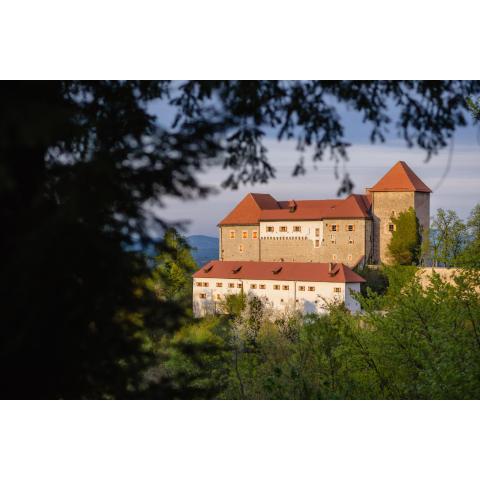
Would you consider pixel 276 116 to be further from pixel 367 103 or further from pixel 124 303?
pixel 124 303

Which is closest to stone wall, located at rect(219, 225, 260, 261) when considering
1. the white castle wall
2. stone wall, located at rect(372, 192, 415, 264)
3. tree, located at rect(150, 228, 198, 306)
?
the white castle wall

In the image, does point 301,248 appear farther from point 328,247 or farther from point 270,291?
point 270,291

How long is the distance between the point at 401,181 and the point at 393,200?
0.56 metres

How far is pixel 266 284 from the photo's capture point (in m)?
5.74

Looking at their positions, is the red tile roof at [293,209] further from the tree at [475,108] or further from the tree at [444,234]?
the tree at [475,108]

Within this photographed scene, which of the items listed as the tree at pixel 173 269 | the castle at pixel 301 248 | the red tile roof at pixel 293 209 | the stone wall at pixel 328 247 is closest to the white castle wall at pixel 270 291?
the castle at pixel 301 248

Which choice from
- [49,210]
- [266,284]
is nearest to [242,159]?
[49,210]

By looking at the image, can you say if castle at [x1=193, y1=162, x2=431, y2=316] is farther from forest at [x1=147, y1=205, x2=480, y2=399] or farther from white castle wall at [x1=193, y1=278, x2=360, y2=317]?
forest at [x1=147, y1=205, x2=480, y2=399]

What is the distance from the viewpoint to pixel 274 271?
18.4 ft

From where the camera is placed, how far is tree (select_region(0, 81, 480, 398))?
6.61 feet

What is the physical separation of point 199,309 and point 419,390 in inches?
95.0

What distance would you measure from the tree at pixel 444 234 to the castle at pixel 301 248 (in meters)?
0.17

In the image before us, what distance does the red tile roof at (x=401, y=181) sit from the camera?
4.42m
